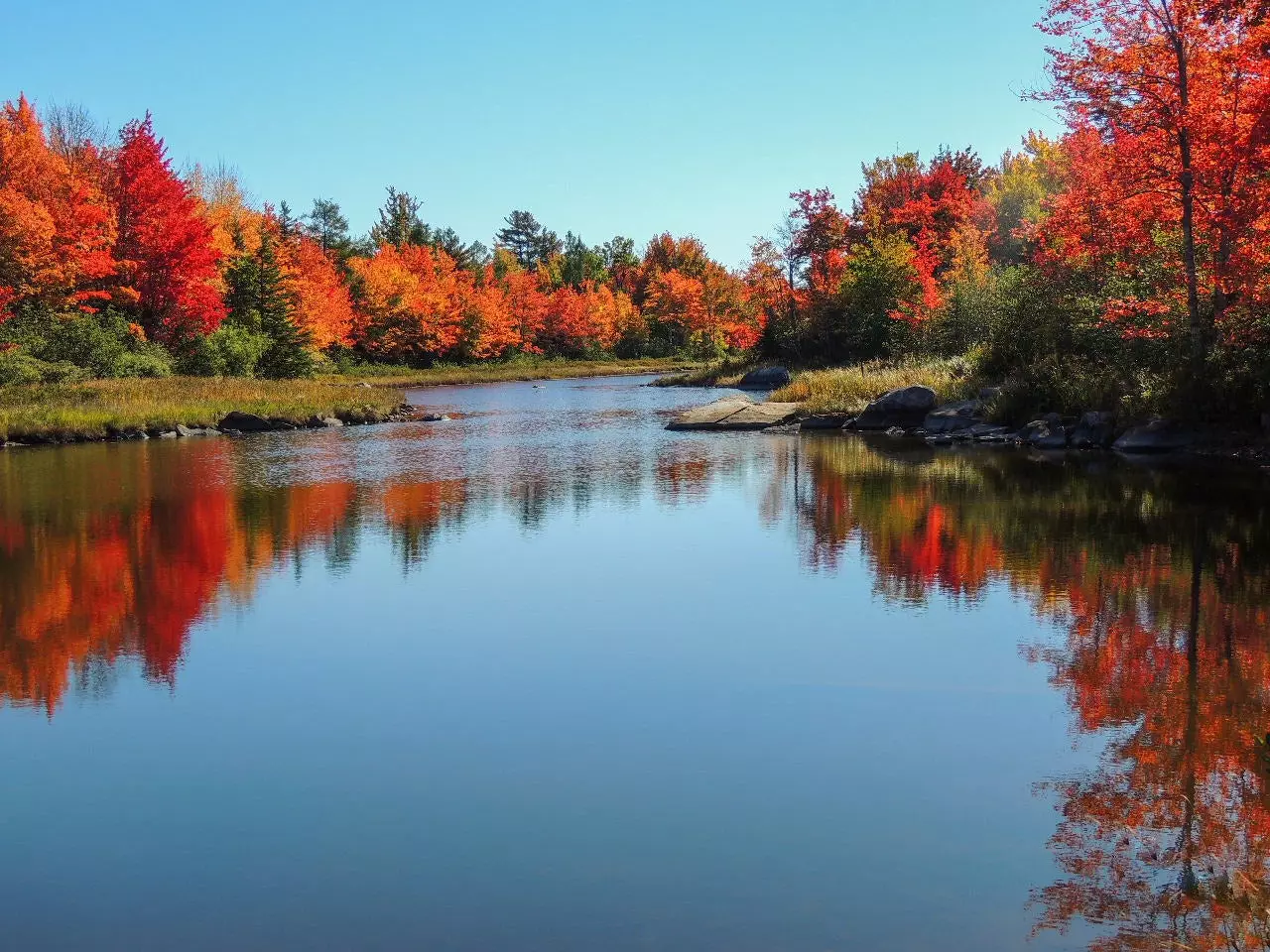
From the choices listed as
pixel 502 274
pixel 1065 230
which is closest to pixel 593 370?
pixel 502 274

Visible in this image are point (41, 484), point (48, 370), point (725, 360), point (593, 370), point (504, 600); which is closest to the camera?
point (504, 600)

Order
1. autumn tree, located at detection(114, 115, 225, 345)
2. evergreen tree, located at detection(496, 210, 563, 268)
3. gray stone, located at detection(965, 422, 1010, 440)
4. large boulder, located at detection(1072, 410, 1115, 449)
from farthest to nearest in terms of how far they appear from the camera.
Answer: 1. evergreen tree, located at detection(496, 210, 563, 268)
2. autumn tree, located at detection(114, 115, 225, 345)
3. gray stone, located at detection(965, 422, 1010, 440)
4. large boulder, located at detection(1072, 410, 1115, 449)

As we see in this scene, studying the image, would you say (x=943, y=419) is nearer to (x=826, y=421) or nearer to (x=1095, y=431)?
(x=826, y=421)

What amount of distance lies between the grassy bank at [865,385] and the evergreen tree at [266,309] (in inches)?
1000

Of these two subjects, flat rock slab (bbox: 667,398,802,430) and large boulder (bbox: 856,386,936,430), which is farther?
flat rock slab (bbox: 667,398,802,430)

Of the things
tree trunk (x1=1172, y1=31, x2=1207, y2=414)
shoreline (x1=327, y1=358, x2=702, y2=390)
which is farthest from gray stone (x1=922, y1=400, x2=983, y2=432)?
shoreline (x1=327, y1=358, x2=702, y2=390)

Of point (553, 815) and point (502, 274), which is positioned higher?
point (502, 274)

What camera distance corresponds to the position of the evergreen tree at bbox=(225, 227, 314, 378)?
4991 cm

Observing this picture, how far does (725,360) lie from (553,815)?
53871mm

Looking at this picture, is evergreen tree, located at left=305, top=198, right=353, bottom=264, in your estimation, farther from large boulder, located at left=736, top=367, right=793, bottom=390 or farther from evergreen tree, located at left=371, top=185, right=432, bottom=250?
large boulder, located at left=736, top=367, right=793, bottom=390

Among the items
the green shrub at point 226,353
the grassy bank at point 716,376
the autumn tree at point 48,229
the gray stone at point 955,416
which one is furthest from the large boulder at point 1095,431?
the autumn tree at point 48,229

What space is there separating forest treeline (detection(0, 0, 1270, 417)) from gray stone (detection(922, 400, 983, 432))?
3.42ft

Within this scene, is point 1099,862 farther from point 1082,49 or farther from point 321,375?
point 321,375

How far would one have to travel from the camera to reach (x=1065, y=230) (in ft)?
84.1
